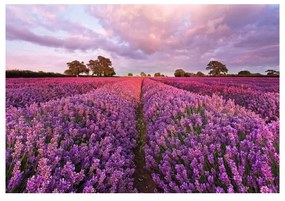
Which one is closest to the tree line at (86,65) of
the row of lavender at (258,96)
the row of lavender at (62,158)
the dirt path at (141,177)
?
the row of lavender at (62,158)

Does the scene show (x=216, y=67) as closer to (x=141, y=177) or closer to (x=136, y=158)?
(x=136, y=158)

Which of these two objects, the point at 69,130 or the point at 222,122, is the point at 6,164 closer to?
the point at 69,130

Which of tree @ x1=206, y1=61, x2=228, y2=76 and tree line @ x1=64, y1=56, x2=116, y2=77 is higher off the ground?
tree line @ x1=64, y1=56, x2=116, y2=77

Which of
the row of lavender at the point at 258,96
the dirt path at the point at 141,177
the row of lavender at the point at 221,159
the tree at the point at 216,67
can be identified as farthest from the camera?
the row of lavender at the point at 258,96

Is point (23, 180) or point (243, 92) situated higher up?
point (243, 92)

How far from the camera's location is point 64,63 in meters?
3.71

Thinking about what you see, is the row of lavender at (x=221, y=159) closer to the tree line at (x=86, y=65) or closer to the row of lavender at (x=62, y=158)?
the row of lavender at (x=62, y=158)

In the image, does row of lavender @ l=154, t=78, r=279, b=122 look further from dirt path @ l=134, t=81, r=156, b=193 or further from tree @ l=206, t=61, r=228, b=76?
dirt path @ l=134, t=81, r=156, b=193

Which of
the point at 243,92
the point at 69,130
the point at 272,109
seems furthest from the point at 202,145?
the point at 243,92

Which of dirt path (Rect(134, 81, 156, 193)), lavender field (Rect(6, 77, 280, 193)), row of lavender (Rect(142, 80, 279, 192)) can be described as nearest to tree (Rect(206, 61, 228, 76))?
lavender field (Rect(6, 77, 280, 193))

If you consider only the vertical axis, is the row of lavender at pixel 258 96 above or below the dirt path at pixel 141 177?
above

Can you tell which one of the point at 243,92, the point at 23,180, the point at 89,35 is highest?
the point at 89,35

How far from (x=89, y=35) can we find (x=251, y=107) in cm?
312

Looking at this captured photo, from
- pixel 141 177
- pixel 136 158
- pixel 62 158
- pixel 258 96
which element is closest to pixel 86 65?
pixel 136 158
